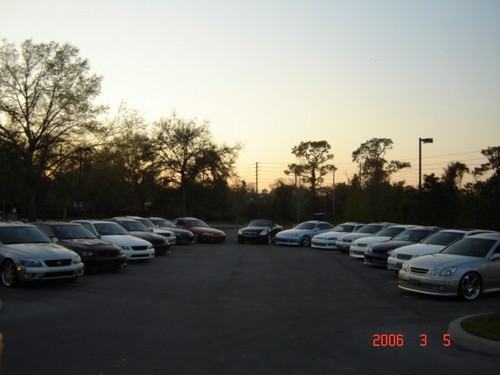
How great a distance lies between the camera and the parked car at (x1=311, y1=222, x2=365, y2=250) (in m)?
26.8

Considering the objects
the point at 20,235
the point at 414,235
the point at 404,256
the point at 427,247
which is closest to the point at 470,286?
the point at 404,256

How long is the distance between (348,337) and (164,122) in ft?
153

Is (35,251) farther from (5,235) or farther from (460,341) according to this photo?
(460,341)

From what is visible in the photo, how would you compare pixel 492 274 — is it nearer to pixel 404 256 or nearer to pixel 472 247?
pixel 472 247

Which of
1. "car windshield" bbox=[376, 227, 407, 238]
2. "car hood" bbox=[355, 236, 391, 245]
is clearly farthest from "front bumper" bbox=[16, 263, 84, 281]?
"car windshield" bbox=[376, 227, 407, 238]

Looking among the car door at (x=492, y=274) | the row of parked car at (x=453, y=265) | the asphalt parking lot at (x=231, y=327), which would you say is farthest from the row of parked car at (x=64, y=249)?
the car door at (x=492, y=274)

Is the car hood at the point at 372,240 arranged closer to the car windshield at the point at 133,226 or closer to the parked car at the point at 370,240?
the parked car at the point at 370,240

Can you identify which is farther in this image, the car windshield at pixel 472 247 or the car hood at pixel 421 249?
the car hood at pixel 421 249

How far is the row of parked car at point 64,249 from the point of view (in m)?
12.4

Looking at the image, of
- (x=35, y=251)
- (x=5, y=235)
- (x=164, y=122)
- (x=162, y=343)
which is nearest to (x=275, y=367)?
(x=162, y=343)

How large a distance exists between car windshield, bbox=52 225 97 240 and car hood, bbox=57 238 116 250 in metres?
0.26

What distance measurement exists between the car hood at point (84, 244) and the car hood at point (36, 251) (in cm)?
205

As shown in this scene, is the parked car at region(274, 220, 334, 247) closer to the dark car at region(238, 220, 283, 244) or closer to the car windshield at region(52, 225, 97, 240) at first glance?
the dark car at region(238, 220, 283, 244)

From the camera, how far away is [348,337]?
7707mm
